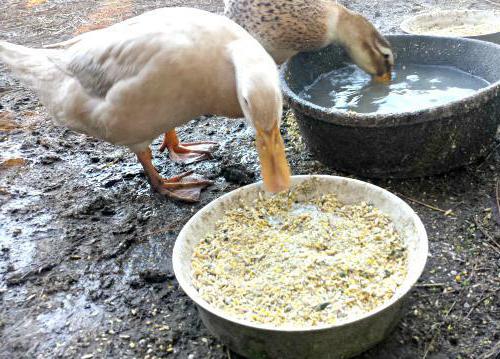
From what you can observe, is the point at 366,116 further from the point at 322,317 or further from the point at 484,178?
the point at 322,317

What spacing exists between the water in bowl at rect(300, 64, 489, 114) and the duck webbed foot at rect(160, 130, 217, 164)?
754 mm

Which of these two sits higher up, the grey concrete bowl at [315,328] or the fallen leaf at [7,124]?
the grey concrete bowl at [315,328]

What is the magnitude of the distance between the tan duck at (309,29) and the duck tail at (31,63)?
4.19 feet

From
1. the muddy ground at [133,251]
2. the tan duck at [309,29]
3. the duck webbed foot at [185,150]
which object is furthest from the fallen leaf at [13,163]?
the tan duck at [309,29]

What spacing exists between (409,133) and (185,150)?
1.54m

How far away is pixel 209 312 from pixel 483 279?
1.22 m

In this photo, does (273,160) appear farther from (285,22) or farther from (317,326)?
(285,22)

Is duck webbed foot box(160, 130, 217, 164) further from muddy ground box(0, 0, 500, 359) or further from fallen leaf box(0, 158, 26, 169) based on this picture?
fallen leaf box(0, 158, 26, 169)

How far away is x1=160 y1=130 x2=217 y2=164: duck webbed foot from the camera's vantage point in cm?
341

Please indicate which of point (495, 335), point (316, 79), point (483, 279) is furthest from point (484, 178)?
point (316, 79)

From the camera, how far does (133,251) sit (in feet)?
8.68

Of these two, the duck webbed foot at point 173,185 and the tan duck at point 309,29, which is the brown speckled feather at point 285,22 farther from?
the duck webbed foot at point 173,185

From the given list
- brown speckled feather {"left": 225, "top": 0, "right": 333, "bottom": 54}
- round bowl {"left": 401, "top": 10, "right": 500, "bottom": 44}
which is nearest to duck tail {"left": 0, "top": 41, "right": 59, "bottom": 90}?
brown speckled feather {"left": 225, "top": 0, "right": 333, "bottom": 54}

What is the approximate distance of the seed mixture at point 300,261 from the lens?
6.15ft
